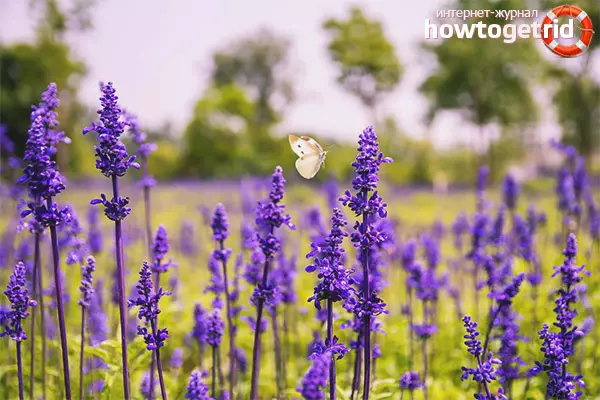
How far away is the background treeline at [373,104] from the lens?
27.1 metres

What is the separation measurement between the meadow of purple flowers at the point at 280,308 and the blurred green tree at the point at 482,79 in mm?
25433

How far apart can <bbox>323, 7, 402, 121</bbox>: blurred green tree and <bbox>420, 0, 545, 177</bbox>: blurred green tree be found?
267cm

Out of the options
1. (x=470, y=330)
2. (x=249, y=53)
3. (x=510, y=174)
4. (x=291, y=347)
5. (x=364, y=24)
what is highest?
(x=249, y=53)

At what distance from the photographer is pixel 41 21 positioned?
65.1 ft

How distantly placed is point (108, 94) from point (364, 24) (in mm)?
32397

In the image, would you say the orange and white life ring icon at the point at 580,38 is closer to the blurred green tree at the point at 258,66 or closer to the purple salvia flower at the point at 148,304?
the purple salvia flower at the point at 148,304

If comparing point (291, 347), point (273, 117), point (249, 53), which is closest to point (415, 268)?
point (291, 347)

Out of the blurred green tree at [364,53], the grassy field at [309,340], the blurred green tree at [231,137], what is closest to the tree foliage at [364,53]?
the blurred green tree at [364,53]

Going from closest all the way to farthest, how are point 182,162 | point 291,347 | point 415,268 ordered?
1. point 415,268
2. point 291,347
3. point 182,162

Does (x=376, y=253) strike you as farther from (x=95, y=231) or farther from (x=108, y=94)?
(x=95, y=231)

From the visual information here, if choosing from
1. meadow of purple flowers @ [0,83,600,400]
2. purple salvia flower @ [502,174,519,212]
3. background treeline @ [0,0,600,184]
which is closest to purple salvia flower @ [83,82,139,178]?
meadow of purple flowers @ [0,83,600,400]

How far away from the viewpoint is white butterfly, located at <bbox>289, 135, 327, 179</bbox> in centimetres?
353

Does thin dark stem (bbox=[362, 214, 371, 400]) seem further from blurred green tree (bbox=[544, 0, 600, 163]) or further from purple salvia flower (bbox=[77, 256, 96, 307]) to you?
blurred green tree (bbox=[544, 0, 600, 163])

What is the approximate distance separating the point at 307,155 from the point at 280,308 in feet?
10.8
